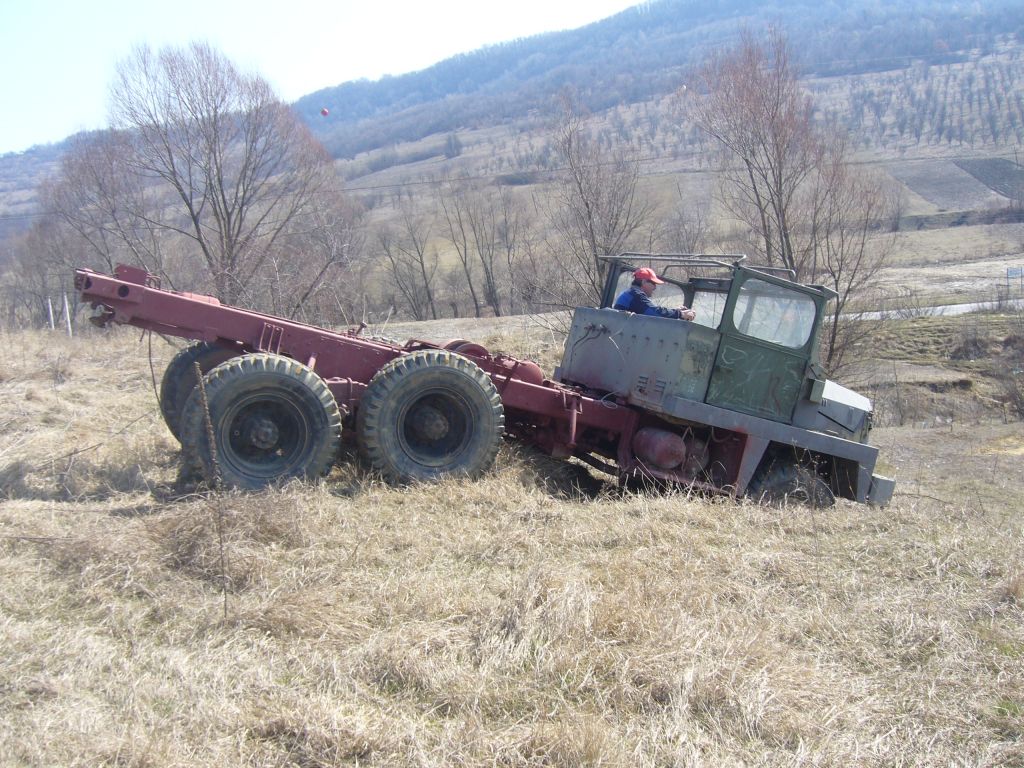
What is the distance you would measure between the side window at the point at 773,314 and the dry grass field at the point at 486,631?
76.8 inches

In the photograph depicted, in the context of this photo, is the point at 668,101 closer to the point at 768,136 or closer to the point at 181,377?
the point at 768,136

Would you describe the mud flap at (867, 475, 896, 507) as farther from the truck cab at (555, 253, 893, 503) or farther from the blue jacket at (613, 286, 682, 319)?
the blue jacket at (613, 286, 682, 319)

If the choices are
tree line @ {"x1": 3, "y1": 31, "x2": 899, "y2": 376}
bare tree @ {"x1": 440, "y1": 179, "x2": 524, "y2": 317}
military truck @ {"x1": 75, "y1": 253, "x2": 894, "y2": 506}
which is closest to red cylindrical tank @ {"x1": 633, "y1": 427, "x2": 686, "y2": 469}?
military truck @ {"x1": 75, "y1": 253, "x2": 894, "y2": 506}

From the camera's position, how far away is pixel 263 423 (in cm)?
613

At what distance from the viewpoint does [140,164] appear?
2081cm

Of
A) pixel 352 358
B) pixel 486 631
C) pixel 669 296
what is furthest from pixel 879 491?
pixel 486 631

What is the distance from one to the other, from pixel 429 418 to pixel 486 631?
2.99 m

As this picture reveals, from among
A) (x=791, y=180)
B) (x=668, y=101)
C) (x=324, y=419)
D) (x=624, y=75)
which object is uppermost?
(x=624, y=75)

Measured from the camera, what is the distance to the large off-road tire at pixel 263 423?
589 centimetres

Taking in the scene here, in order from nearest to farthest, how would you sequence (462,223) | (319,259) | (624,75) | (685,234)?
(319,259), (685,234), (462,223), (624,75)

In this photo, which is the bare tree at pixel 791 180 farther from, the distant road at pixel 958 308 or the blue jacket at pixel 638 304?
the blue jacket at pixel 638 304

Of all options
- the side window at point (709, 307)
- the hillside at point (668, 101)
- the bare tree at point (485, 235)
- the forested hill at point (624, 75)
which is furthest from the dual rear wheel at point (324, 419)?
the forested hill at point (624, 75)

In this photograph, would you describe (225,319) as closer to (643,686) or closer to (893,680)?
(643,686)

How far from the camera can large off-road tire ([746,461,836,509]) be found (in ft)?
26.0
